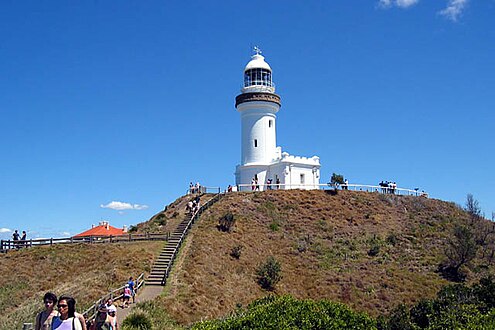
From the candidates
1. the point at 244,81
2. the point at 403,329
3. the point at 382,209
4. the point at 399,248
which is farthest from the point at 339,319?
the point at 244,81

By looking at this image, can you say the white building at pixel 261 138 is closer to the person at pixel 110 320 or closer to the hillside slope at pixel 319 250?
the hillside slope at pixel 319 250

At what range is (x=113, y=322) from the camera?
15312mm

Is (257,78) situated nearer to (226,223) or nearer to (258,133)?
(258,133)

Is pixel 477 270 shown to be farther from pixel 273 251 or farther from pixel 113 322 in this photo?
pixel 113 322


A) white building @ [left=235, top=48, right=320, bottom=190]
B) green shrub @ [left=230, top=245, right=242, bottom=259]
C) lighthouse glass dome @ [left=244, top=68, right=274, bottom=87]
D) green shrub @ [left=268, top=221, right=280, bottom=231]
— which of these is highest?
lighthouse glass dome @ [left=244, top=68, right=274, bottom=87]

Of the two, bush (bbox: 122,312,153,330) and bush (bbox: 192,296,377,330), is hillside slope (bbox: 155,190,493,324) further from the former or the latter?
bush (bbox: 192,296,377,330)

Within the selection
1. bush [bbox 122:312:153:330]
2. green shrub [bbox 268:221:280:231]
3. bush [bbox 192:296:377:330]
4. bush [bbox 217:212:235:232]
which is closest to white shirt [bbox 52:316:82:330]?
bush [bbox 192:296:377:330]

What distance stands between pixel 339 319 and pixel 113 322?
730cm

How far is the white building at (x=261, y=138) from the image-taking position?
1843 inches

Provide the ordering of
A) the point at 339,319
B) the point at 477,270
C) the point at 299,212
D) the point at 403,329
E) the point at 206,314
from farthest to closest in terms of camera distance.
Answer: the point at 299,212 < the point at 477,270 < the point at 206,314 < the point at 403,329 < the point at 339,319

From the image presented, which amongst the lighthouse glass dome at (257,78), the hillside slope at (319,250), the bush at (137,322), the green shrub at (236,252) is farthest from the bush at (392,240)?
the bush at (137,322)

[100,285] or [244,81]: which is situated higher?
[244,81]

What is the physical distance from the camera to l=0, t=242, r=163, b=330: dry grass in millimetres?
23819

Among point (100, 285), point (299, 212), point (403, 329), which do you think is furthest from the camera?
point (299, 212)
